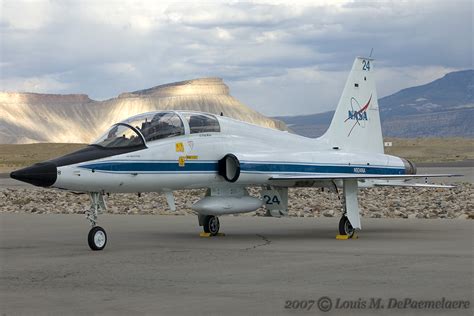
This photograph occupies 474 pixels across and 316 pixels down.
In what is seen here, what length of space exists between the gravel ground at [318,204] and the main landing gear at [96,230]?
5391 mm

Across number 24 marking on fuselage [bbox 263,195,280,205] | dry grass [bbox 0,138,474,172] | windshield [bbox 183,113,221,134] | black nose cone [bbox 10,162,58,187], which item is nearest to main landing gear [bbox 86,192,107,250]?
black nose cone [bbox 10,162,58,187]

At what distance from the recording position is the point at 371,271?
1139cm

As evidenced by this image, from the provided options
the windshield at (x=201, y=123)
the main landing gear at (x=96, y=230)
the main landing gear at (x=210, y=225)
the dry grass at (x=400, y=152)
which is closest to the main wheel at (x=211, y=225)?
the main landing gear at (x=210, y=225)

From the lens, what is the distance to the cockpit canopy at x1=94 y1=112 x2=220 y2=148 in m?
15.7

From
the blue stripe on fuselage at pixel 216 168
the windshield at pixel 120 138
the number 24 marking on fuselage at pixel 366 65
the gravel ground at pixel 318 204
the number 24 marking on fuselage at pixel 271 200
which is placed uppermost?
the number 24 marking on fuselage at pixel 366 65

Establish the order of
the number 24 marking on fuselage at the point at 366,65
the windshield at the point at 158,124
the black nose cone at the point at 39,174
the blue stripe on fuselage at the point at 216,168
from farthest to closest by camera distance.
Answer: the number 24 marking on fuselage at the point at 366,65
the windshield at the point at 158,124
the blue stripe on fuselage at the point at 216,168
the black nose cone at the point at 39,174

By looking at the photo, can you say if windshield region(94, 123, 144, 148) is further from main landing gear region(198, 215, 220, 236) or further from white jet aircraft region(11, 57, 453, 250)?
main landing gear region(198, 215, 220, 236)

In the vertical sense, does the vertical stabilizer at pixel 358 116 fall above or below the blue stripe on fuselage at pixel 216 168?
above

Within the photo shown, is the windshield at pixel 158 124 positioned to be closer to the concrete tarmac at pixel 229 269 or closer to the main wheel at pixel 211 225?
the concrete tarmac at pixel 229 269

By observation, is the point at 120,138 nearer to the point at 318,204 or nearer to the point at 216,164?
the point at 216,164

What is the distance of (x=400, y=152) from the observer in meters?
116

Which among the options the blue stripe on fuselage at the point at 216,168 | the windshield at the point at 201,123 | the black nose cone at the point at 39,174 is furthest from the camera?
the windshield at the point at 201,123

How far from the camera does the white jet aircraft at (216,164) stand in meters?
14.9

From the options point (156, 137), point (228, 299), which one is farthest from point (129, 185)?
point (228, 299)
